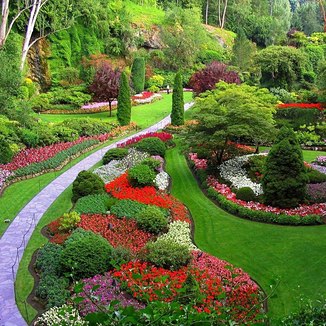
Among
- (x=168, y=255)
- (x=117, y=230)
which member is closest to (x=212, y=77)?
(x=117, y=230)

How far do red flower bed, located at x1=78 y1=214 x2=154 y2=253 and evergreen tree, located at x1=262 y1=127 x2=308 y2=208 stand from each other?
4.72 meters

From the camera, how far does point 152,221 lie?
516 inches

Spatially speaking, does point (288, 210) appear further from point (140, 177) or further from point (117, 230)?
point (117, 230)

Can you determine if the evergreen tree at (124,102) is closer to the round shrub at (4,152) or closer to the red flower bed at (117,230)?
the round shrub at (4,152)

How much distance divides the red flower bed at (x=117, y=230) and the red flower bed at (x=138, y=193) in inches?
65.0

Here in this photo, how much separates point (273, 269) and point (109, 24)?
143 feet

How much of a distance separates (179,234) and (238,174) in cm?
609

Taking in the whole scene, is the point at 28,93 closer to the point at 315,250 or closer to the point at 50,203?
the point at 50,203

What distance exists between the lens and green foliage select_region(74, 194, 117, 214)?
47.1ft

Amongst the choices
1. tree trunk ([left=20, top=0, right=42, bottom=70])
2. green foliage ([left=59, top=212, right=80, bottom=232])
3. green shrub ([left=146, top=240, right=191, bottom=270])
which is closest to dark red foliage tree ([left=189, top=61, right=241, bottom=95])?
tree trunk ([left=20, top=0, right=42, bottom=70])

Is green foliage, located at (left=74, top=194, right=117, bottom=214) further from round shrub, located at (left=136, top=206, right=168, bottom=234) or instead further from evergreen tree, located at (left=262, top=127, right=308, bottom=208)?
evergreen tree, located at (left=262, top=127, right=308, bottom=208)

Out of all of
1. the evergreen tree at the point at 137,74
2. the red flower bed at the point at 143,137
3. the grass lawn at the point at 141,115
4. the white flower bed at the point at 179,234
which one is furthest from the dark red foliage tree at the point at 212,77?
the white flower bed at the point at 179,234

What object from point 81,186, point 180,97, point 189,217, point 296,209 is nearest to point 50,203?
point 81,186

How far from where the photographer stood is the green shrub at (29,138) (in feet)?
76.1
